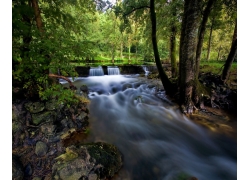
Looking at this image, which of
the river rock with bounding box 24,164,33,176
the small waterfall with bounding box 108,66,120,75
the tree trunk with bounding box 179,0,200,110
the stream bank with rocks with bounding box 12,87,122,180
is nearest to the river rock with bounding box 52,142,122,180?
the stream bank with rocks with bounding box 12,87,122,180

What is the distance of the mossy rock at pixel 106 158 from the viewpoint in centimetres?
259

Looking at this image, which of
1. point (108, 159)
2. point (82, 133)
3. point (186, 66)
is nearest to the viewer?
point (108, 159)

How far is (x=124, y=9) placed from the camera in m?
6.59

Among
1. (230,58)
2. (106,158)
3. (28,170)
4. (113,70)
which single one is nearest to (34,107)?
(28,170)

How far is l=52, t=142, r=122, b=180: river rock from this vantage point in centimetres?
233

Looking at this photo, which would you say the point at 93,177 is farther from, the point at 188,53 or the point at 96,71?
the point at 96,71

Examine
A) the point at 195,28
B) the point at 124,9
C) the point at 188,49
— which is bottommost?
the point at 188,49

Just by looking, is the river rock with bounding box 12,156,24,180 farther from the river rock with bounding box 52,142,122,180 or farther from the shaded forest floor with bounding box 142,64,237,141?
the shaded forest floor with bounding box 142,64,237,141

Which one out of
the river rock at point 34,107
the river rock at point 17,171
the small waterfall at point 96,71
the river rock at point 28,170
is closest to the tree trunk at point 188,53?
the river rock at point 34,107

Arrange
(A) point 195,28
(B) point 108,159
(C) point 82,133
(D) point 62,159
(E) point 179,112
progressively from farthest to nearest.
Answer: (E) point 179,112 → (A) point 195,28 → (C) point 82,133 → (B) point 108,159 → (D) point 62,159

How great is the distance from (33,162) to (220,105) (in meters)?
6.40

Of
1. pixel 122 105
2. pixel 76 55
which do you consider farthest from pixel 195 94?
pixel 76 55

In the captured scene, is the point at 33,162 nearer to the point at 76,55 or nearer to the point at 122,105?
the point at 76,55

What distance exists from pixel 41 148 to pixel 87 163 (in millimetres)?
1165
